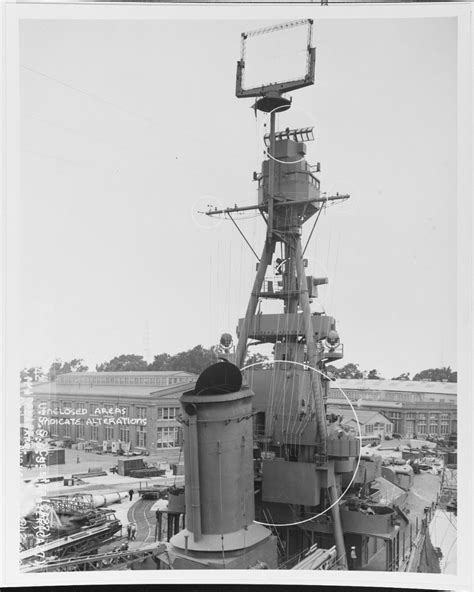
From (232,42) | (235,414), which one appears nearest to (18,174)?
(232,42)

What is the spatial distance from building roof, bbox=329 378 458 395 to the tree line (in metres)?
0.03

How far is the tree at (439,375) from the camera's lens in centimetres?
404

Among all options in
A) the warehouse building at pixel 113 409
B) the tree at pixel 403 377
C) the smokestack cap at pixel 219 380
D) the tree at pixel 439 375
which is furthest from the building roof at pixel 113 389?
the tree at pixel 439 375

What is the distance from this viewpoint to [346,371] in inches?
173

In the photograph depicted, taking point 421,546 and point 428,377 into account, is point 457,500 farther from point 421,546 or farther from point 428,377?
point 428,377

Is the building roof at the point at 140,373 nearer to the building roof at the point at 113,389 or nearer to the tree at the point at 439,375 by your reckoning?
the building roof at the point at 113,389

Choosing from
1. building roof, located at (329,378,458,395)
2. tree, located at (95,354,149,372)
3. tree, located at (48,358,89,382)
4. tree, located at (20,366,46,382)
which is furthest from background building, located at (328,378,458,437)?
tree, located at (20,366,46,382)

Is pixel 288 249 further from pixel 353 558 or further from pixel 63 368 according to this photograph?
pixel 353 558

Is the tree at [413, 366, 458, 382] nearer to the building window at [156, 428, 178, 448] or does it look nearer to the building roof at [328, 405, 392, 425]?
the building roof at [328, 405, 392, 425]

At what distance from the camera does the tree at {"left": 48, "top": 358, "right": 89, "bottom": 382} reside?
417 cm

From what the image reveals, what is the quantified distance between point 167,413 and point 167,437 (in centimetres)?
16

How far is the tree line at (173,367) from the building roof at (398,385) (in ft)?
0.09

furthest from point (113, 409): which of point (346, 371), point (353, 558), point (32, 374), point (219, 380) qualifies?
point (353, 558)

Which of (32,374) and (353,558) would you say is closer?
(32,374)
